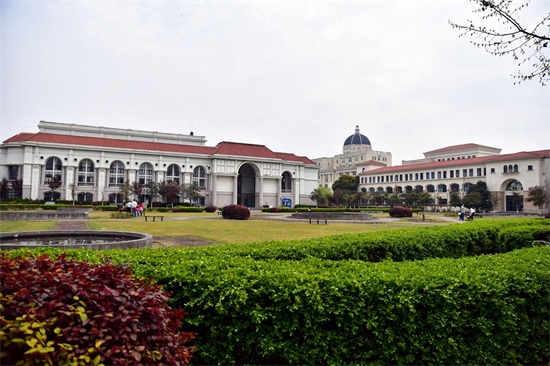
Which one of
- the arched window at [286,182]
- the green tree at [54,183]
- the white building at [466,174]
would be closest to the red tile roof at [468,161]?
the white building at [466,174]

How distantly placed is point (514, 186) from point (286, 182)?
43.1 metres

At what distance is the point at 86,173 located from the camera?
60844 mm

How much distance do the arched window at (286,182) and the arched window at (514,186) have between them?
41627 mm

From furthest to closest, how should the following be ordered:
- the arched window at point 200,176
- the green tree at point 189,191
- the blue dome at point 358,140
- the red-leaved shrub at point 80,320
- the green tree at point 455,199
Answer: the blue dome at point 358,140
the arched window at point 200,176
the green tree at point 455,199
the green tree at point 189,191
the red-leaved shrub at point 80,320

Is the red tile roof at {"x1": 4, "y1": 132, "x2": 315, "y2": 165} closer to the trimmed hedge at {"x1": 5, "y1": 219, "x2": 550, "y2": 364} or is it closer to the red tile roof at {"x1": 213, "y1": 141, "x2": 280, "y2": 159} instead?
the red tile roof at {"x1": 213, "y1": 141, "x2": 280, "y2": 159}

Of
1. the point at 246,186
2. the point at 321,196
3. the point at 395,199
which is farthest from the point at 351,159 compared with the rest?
the point at 246,186

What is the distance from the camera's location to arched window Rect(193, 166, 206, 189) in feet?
228

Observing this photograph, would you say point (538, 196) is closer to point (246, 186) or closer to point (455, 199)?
point (455, 199)


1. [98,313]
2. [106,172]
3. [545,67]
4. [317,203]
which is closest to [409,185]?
[317,203]

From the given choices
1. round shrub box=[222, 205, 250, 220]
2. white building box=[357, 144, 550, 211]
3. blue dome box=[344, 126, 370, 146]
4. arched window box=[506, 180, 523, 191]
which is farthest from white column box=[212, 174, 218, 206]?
blue dome box=[344, 126, 370, 146]

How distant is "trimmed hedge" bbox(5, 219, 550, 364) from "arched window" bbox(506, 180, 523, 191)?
241 feet

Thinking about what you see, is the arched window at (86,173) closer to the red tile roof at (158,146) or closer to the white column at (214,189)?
the red tile roof at (158,146)

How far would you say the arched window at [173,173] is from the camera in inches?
2637

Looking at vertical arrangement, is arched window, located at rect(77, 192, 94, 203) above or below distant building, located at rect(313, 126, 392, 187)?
below
